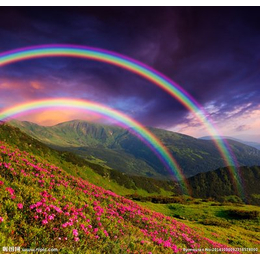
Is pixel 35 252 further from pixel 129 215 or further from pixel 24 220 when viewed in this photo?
pixel 129 215

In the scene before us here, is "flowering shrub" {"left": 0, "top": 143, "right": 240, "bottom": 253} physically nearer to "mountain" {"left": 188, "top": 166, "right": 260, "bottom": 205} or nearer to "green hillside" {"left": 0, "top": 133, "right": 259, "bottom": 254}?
"green hillside" {"left": 0, "top": 133, "right": 259, "bottom": 254}

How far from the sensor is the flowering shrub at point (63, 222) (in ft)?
21.9

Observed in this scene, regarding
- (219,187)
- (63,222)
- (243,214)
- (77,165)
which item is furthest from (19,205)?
(219,187)

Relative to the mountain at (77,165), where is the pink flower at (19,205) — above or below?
below

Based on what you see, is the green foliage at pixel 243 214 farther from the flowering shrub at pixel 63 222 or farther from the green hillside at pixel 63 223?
the flowering shrub at pixel 63 222

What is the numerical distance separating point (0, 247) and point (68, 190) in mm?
6147

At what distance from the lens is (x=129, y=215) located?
12.5 metres

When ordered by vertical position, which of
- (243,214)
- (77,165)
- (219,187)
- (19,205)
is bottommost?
(243,214)

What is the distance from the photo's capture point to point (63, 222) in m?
7.83

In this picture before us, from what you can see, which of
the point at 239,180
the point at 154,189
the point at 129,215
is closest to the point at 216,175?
the point at 239,180

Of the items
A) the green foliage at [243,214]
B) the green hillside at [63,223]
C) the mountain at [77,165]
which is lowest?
the green foliage at [243,214]

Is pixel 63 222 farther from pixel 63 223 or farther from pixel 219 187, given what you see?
pixel 219 187

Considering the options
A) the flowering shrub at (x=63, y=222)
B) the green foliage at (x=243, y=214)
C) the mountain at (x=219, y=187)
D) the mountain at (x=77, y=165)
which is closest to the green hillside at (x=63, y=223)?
the flowering shrub at (x=63, y=222)

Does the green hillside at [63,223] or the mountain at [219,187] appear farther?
the mountain at [219,187]
